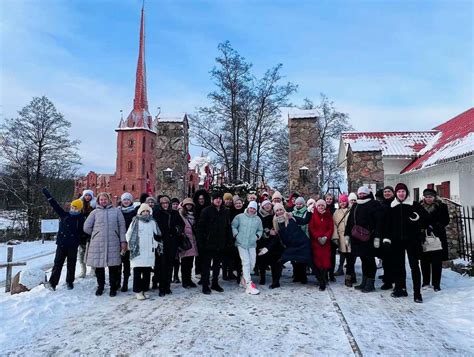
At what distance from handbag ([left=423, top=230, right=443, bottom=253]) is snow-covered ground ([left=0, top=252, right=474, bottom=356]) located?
0.68 meters

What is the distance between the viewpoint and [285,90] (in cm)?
1675

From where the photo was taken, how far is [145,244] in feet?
18.5

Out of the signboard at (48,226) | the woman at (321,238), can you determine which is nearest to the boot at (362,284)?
the woman at (321,238)

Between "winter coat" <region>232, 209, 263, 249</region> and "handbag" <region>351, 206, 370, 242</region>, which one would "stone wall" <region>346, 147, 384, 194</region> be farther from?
"winter coat" <region>232, 209, 263, 249</region>

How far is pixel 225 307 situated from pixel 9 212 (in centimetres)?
2521

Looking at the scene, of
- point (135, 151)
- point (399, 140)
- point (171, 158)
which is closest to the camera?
point (171, 158)

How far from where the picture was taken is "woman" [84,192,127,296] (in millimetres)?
5727

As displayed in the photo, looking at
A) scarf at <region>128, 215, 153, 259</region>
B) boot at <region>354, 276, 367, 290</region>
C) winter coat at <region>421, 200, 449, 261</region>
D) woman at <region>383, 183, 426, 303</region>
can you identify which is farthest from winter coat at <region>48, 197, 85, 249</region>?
winter coat at <region>421, 200, 449, 261</region>

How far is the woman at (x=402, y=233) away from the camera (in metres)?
→ 5.39

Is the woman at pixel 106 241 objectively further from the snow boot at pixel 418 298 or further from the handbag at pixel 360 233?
the snow boot at pixel 418 298

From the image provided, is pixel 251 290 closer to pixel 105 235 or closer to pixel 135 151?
pixel 105 235

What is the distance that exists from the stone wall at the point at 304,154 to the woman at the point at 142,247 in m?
5.60

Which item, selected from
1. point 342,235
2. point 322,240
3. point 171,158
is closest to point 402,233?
point 322,240

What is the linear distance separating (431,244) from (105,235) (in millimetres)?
5055
